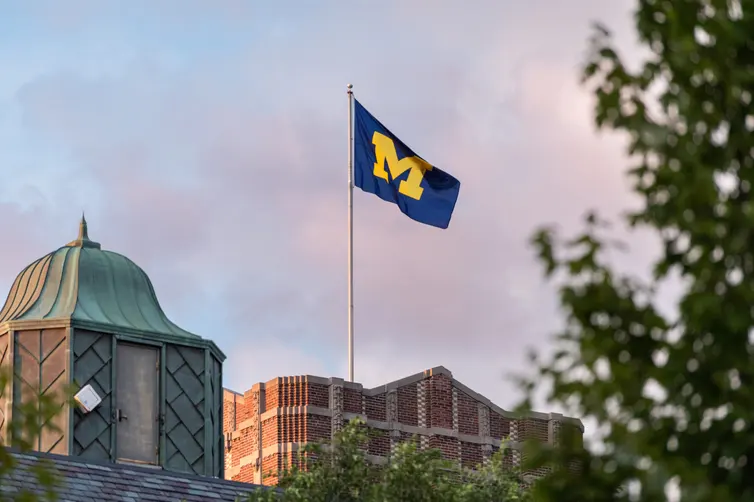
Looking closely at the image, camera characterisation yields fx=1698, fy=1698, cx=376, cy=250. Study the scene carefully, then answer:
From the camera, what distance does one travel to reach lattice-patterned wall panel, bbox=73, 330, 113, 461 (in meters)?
29.2

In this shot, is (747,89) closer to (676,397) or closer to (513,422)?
(676,397)

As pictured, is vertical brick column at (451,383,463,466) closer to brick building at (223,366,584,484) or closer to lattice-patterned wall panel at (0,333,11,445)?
brick building at (223,366,584,484)

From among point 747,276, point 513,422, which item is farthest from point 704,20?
point 513,422

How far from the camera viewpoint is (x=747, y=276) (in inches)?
345

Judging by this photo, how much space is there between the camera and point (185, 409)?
102 ft

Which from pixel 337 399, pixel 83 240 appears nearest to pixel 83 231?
pixel 83 240

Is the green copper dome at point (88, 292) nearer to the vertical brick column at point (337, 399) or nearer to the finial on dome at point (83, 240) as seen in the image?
the finial on dome at point (83, 240)

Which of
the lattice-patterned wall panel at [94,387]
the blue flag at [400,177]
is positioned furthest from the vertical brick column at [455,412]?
the lattice-patterned wall panel at [94,387]

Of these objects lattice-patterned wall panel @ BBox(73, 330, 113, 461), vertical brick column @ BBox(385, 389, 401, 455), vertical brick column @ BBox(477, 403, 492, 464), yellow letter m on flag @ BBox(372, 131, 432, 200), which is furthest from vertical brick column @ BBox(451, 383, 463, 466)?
lattice-patterned wall panel @ BBox(73, 330, 113, 461)

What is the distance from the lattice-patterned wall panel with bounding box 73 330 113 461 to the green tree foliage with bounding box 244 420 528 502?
9906 mm

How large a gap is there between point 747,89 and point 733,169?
0.46 m

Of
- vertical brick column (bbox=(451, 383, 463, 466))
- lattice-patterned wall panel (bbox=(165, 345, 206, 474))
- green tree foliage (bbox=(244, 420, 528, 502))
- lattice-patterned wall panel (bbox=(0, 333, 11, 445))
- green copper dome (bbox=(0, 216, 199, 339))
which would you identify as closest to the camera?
green tree foliage (bbox=(244, 420, 528, 502))

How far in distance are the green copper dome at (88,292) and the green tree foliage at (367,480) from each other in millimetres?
11586

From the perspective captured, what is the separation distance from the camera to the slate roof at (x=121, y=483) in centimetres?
2386
